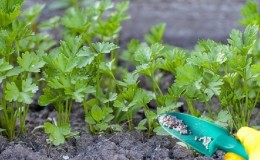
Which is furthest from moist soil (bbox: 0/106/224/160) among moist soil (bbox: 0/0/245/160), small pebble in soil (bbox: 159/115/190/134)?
small pebble in soil (bbox: 159/115/190/134)

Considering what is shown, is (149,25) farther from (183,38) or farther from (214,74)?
(214,74)

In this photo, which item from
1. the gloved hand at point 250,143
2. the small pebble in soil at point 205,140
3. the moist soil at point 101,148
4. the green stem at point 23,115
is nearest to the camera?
the gloved hand at point 250,143

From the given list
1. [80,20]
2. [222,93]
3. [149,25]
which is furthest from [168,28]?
[222,93]

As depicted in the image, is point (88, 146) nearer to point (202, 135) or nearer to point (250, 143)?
point (202, 135)

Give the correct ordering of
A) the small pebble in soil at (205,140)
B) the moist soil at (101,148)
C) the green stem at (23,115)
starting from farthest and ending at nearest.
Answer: the green stem at (23,115) → the moist soil at (101,148) → the small pebble in soil at (205,140)

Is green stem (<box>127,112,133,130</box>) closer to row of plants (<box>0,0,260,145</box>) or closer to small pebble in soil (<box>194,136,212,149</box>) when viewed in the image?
row of plants (<box>0,0,260,145</box>)

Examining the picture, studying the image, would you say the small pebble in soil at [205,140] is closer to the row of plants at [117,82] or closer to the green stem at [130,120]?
the row of plants at [117,82]

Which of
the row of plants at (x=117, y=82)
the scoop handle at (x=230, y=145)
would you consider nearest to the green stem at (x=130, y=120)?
the row of plants at (x=117, y=82)

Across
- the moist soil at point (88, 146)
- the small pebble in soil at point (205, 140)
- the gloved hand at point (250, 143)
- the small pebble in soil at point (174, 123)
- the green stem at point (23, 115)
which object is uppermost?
the gloved hand at point (250, 143)
